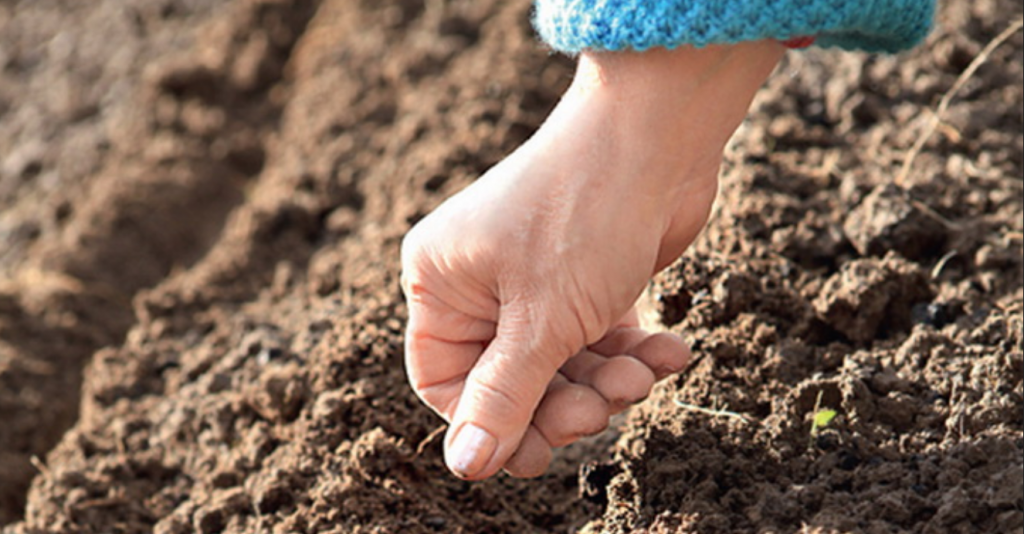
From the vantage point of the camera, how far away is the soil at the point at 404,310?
1862mm

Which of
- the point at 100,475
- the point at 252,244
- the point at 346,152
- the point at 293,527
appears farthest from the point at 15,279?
the point at 293,527

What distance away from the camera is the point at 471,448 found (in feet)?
5.46

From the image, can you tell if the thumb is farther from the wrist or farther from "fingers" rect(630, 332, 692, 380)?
the wrist

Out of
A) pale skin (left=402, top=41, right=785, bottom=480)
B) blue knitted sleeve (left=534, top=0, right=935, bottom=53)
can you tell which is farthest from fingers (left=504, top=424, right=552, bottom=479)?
blue knitted sleeve (left=534, top=0, right=935, bottom=53)

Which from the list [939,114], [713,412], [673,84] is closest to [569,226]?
[673,84]

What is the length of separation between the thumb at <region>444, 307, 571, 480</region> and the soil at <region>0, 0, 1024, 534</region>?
0.90 ft

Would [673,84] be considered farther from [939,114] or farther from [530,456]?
[939,114]

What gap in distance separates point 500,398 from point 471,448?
8cm

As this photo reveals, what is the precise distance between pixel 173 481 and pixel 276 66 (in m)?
2.00

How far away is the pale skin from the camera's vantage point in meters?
1.67

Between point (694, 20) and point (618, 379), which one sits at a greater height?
point (694, 20)

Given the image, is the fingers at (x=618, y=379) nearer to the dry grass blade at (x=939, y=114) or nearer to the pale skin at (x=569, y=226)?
the pale skin at (x=569, y=226)

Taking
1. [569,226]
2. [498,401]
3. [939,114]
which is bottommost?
[939,114]

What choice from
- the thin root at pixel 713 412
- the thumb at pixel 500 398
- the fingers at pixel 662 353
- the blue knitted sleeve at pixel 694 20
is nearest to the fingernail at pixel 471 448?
the thumb at pixel 500 398
